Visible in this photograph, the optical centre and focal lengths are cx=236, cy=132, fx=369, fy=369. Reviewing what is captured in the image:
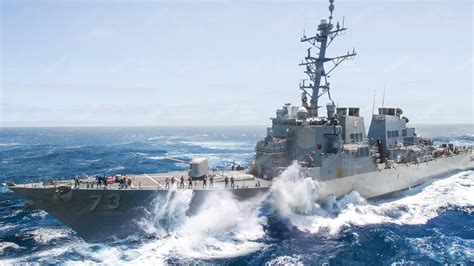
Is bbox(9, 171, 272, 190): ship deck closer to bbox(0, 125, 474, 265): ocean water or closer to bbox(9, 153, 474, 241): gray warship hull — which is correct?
bbox(9, 153, 474, 241): gray warship hull

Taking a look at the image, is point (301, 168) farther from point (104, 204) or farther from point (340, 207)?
point (104, 204)

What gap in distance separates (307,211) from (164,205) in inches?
384

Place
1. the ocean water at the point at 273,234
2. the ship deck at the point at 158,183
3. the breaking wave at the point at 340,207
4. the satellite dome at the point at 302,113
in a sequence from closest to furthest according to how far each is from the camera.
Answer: the ocean water at the point at 273,234 → the ship deck at the point at 158,183 → the breaking wave at the point at 340,207 → the satellite dome at the point at 302,113

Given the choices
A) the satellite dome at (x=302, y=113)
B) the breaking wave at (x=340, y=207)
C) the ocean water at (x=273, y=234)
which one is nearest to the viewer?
the ocean water at (x=273, y=234)

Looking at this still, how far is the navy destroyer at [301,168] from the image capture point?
21.6 m

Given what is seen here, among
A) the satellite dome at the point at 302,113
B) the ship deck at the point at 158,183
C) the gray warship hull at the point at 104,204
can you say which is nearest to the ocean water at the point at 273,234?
the gray warship hull at the point at 104,204

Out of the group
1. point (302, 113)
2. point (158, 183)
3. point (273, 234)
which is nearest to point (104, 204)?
point (158, 183)

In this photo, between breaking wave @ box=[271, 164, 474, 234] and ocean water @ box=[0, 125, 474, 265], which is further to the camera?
breaking wave @ box=[271, 164, 474, 234]

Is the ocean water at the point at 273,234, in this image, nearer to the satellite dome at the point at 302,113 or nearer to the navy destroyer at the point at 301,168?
the navy destroyer at the point at 301,168

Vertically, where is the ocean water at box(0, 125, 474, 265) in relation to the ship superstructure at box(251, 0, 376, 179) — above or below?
below

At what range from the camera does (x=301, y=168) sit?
24828 mm

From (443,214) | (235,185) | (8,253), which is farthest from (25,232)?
(443,214)

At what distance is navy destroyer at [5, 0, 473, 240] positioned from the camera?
852 inches

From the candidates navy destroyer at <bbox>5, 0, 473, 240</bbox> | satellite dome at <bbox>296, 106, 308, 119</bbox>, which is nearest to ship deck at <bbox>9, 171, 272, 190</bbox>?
navy destroyer at <bbox>5, 0, 473, 240</bbox>
